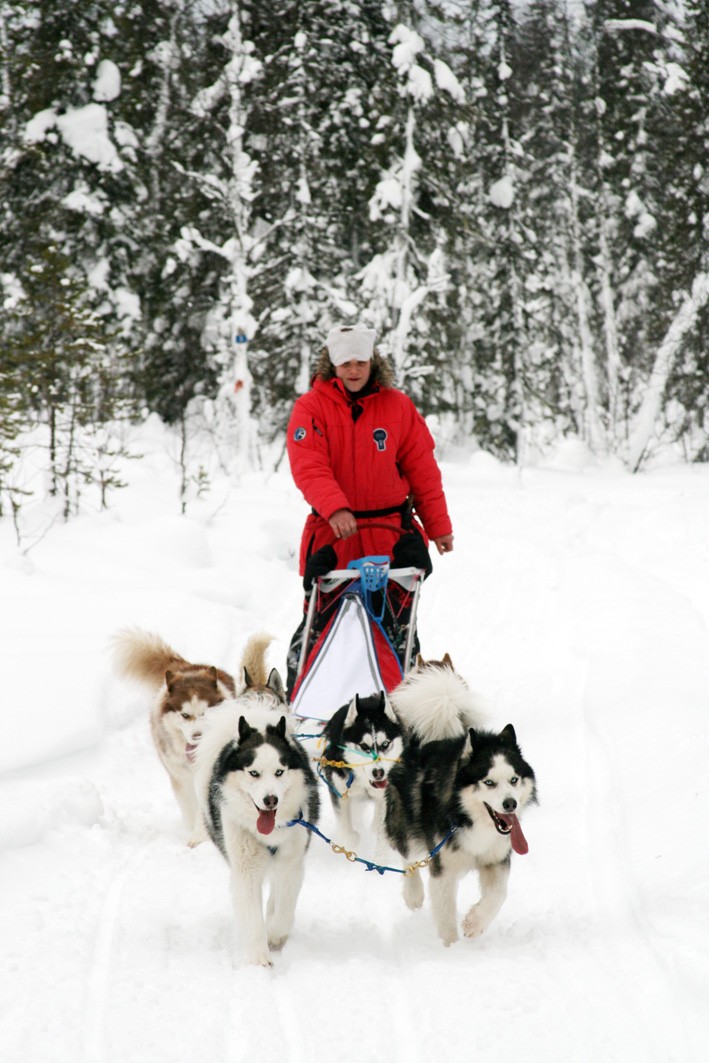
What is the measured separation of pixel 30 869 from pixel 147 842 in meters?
0.64

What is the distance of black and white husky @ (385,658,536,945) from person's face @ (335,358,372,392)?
168cm

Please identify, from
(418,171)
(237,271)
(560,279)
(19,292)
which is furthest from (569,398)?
(19,292)

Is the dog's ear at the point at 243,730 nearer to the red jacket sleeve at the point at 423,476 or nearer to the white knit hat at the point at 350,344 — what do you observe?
the red jacket sleeve at the point at 423,476

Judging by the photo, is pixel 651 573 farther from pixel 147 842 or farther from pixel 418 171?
pixel 418 171

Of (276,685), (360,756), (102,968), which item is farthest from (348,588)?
(102,968)

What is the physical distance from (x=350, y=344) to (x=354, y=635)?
4.54 ft

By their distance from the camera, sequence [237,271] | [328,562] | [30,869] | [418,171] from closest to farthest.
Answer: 1. [30,869]
2. [328,562]
3. [237,271]
4. [418,171]

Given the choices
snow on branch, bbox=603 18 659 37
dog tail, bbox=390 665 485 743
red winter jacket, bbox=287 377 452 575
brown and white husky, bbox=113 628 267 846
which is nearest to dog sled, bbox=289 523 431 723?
red winter jacket, bbox=287 377 452 575

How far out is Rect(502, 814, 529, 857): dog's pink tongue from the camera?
2.87 metres

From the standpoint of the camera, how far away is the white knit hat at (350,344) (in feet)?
14.5

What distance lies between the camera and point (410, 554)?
176 inches

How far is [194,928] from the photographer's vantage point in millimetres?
3215

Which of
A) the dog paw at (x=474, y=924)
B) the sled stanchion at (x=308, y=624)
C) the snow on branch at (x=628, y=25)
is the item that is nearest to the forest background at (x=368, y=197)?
the snow on branch at (x=628, y=25)

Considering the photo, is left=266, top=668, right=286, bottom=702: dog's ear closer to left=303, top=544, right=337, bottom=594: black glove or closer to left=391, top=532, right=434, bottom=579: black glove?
left=303, top=544, right=337, bottom=594: black glove
